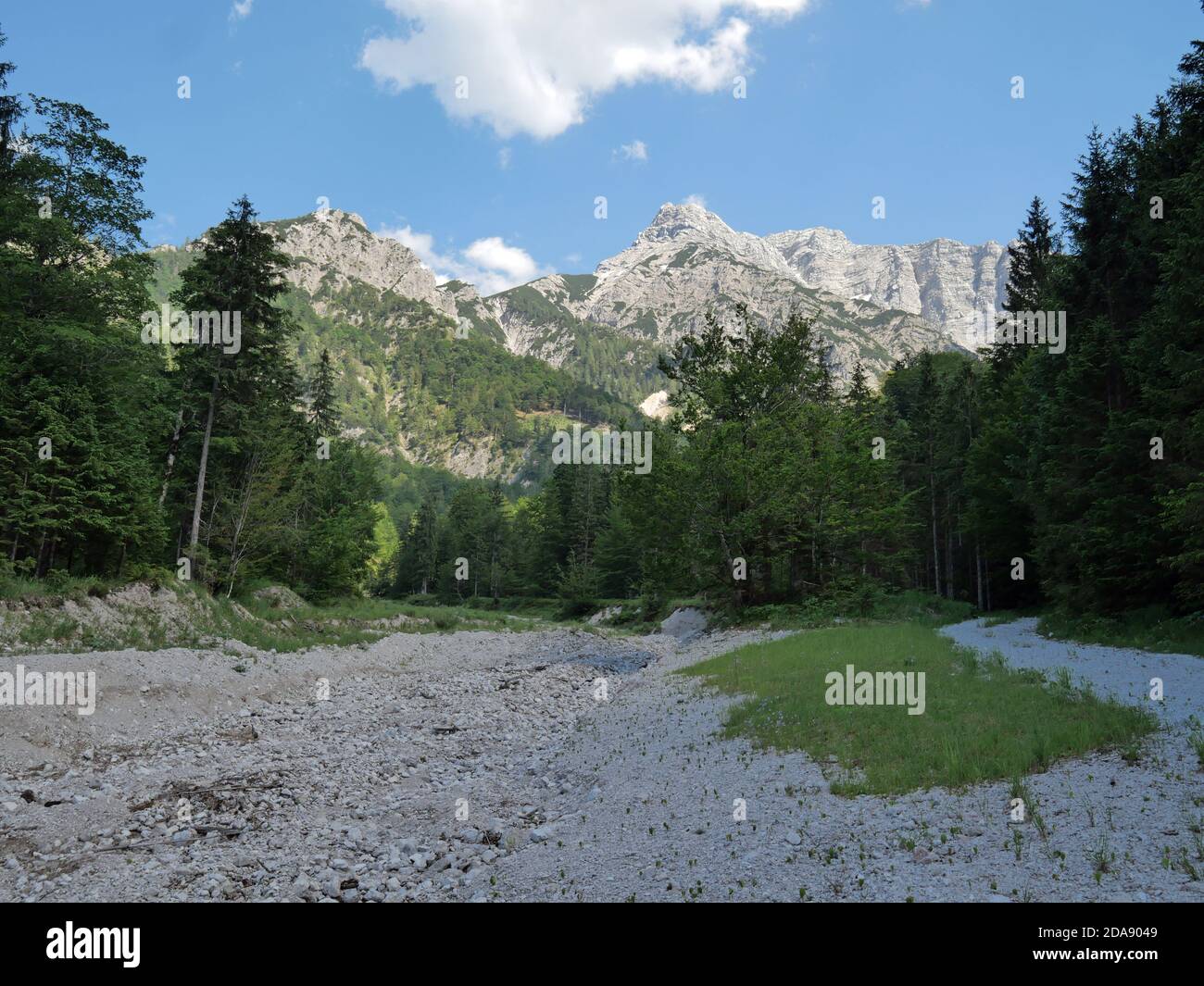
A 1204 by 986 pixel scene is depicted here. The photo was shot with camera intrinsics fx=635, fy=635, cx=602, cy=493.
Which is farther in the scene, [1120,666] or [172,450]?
[172,450]

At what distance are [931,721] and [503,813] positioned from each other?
7.36m

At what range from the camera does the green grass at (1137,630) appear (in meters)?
17.4

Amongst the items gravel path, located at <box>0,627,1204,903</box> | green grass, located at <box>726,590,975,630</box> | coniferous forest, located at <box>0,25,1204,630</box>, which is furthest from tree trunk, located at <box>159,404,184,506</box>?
green grass, located at <box>726,590,975,630</box>

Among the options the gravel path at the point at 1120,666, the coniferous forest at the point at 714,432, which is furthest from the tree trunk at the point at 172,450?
the gravel path at the point at 1120,666

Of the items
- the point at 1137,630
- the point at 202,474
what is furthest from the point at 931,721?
the point at 202,474

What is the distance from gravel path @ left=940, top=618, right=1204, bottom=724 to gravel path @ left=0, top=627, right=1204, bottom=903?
2341mm

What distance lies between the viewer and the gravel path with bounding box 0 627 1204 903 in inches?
245

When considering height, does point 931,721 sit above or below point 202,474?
below

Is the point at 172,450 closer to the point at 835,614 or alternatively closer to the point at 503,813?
the point at 503,813

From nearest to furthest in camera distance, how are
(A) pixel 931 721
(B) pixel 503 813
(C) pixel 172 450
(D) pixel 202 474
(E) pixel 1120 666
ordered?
1. (B) pixel 503 813
2. (A) pixel 931 721
3. (E) pixel 1120 666
4. (D) pixel 202 474
5. (C) pixel 172 450

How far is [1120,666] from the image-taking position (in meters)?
15.3

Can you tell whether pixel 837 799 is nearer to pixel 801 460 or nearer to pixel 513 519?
pixel 801 460
